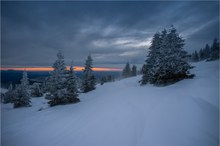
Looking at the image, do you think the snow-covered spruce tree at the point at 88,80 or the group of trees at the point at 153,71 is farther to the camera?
the snow-covered spruce tree at the point at 88,80

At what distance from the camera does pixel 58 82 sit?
20.3 metres

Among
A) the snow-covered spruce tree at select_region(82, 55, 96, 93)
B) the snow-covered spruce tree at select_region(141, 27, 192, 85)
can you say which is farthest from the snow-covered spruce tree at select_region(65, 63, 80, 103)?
the snow-covered spruce tree at select_region(141, 27, 192, 85)

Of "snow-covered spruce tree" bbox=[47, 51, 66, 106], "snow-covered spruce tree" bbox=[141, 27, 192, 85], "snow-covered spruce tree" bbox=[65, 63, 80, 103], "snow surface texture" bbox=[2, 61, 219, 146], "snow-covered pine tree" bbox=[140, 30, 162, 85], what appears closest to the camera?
"snow surface texture" bbox=[2, 61, 219, 146]

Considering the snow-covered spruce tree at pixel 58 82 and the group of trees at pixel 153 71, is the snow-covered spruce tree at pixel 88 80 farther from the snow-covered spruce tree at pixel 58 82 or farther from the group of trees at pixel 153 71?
the snow-covered spruce tree at pixel 58 82

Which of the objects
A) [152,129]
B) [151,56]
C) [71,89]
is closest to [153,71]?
[151,56]

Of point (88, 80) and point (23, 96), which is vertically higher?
point (88, 80)

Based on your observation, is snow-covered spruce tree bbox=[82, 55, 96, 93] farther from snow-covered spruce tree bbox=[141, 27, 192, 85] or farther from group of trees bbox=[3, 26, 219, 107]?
snow-covered spruce tree bbox=[141, 27, 192, 85]

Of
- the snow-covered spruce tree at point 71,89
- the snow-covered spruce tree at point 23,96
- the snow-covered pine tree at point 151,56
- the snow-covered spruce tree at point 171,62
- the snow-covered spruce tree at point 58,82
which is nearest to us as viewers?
the snow-covered spruce tree at point 171,62

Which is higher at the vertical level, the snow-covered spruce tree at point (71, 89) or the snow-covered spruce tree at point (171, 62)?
the snow-covered spruce tree at point (171, 62)

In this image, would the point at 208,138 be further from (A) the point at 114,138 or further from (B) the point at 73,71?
(B) the point at 73,71

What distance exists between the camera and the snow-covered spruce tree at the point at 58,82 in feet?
66.1

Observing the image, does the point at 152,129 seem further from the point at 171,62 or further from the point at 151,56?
the point at 151,56

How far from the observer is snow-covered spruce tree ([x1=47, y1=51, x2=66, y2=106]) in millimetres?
20156

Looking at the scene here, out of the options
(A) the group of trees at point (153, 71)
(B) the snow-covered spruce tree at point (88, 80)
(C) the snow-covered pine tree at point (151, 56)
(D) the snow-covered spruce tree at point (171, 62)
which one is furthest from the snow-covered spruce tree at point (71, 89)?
(D) the snow-covered spruce tree at point (171, 62)
